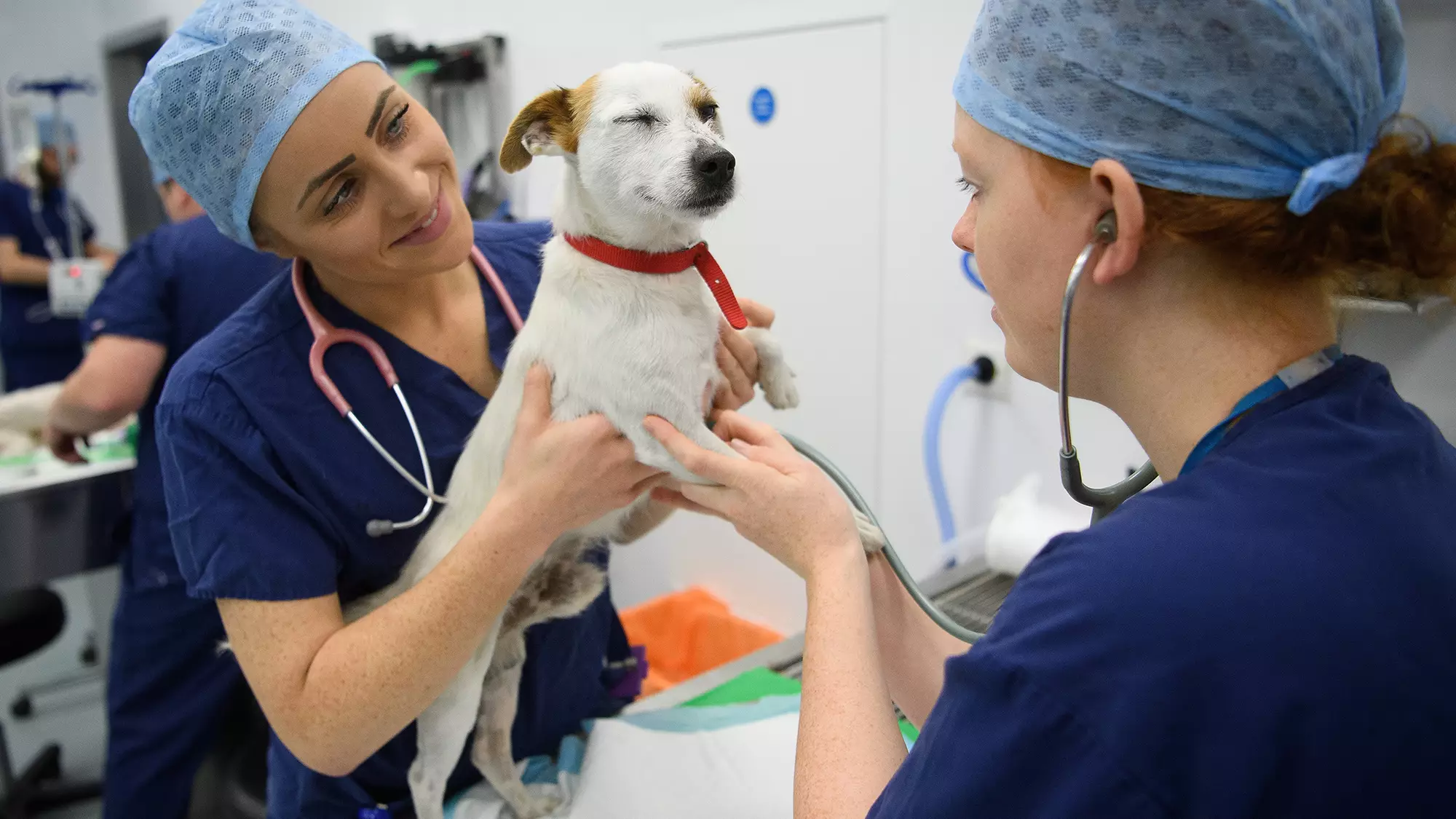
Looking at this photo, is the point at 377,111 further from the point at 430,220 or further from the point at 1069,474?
the point at 1069,474

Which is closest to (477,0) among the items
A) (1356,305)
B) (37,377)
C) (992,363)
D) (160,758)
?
(992,363)

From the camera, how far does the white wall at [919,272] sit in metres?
1.62

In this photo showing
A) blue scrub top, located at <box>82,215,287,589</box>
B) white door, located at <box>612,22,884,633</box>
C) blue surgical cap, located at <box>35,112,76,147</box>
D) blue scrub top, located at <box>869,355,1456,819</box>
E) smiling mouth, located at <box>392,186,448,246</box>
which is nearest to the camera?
blue scrub top, located at <box>869,355,1456,819</box>

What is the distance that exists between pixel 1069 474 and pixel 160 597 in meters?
1.94

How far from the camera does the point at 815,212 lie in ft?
6.03

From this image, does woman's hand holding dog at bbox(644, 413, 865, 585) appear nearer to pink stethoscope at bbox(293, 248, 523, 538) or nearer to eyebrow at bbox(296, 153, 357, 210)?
pink stethoscope at bbox(293, 248, 523, 538)

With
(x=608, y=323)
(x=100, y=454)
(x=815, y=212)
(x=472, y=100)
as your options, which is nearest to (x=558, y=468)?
(x=608, y=323)

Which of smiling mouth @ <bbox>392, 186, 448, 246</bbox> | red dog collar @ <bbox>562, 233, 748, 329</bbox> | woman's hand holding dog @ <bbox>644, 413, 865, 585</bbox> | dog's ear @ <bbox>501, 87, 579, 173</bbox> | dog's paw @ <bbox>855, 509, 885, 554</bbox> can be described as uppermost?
dog's ear @ <bbox>501, 87, 579, 173</bbox>

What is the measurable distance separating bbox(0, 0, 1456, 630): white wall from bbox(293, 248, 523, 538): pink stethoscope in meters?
0.36

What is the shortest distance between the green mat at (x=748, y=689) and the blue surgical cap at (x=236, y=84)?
3.07ft

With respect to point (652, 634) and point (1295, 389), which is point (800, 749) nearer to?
point (1295, 389)

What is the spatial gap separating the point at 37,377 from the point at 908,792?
456cm

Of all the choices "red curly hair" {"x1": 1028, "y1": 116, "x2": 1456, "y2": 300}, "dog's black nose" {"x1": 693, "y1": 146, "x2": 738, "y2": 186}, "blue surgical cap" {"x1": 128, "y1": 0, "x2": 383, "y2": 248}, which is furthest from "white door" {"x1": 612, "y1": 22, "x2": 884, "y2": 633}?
"red curly hair" {"x1": 1028, "y1": 116, "x2": 1456, "y2": 300}

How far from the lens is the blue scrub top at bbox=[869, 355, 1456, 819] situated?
0.50 meters
